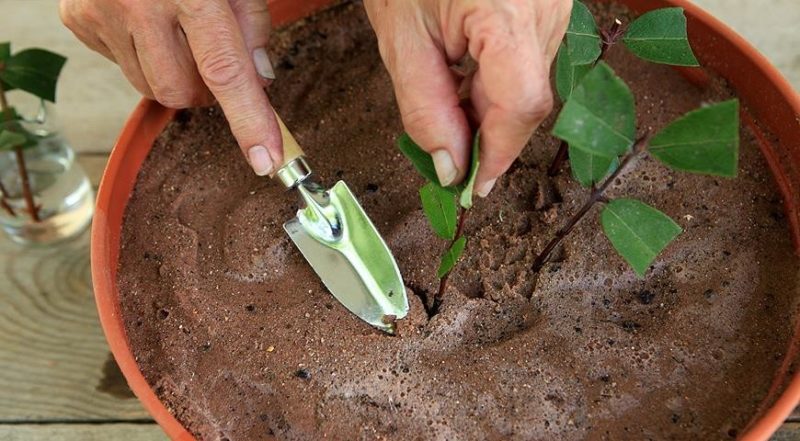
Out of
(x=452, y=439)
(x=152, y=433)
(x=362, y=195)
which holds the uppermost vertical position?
(x=362, y=195)

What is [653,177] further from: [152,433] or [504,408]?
[152,433]

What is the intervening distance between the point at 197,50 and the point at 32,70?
0.32 metres

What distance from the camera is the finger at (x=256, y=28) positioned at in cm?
91

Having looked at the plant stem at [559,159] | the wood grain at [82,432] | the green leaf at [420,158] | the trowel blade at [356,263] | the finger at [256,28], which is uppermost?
the finger at [256,28]

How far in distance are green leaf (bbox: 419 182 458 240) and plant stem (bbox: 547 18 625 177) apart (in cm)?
20

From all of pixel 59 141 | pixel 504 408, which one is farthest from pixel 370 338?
pixel 59 141

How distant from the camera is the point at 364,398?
0.83 metres

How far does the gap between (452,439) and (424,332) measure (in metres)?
0.12

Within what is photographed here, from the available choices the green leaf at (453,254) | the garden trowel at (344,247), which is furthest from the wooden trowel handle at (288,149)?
the green leaf at (453,254)

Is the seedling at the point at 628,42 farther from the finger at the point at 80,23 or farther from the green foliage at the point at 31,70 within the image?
the green foliage at the point at 31,70

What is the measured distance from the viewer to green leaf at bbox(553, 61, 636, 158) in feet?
2.00

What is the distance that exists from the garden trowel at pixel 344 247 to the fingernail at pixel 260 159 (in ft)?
0.06

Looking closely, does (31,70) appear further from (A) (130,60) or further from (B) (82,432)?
(B) (82,432)

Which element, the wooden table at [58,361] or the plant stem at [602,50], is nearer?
the plant stem at [602,50]
